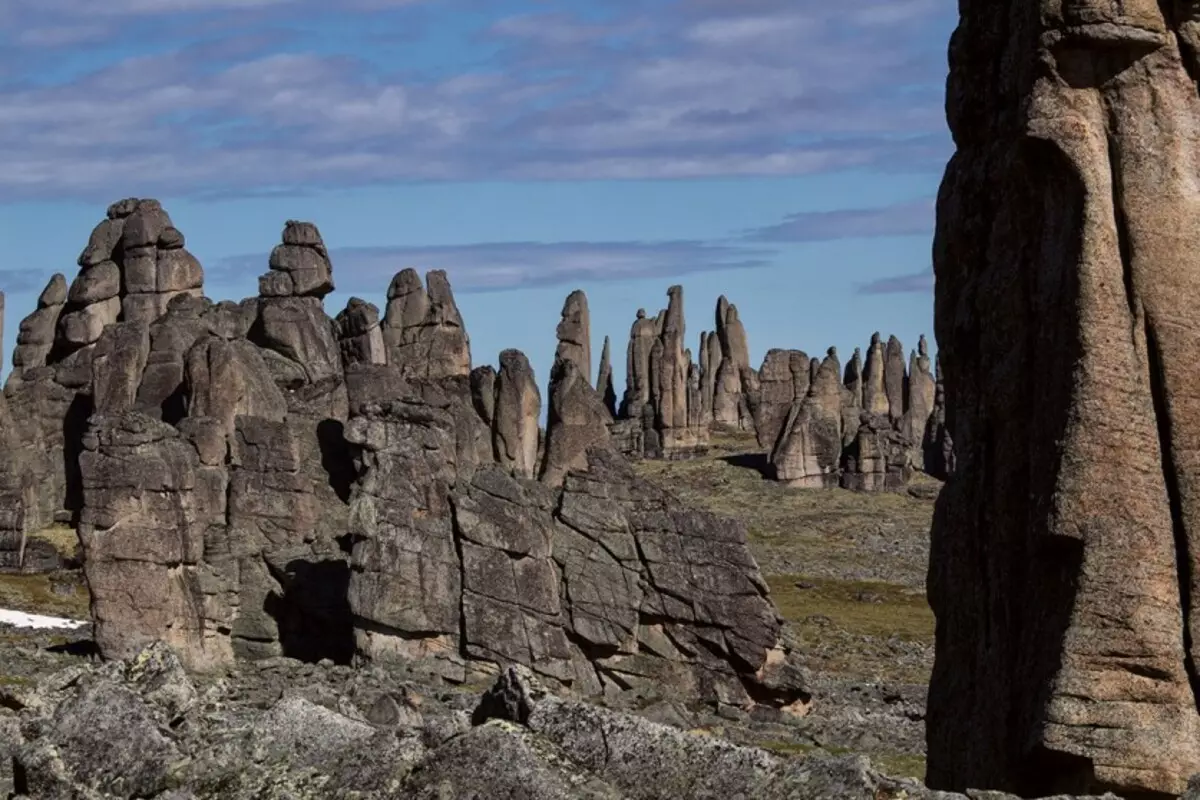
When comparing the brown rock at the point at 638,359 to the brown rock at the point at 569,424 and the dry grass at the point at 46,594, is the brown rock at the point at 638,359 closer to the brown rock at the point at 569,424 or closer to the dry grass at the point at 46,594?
the brown rock at the point at 569,424

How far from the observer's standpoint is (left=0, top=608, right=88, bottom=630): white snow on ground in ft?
188

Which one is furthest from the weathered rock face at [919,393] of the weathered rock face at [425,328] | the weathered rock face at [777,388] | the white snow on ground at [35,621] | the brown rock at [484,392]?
the white snow on ground at [35,621]

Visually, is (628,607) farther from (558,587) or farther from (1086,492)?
(1086,492)

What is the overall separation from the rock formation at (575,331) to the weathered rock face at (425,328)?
96.5 ft

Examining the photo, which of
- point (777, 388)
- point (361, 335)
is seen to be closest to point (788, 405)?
point (777, 388)

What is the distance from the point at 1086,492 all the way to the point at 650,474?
330 feet

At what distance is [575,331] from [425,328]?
32.5m

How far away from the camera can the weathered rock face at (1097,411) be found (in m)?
11.9

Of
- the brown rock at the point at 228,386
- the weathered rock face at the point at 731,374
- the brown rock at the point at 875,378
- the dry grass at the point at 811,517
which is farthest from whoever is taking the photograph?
the brown rock at the point at 875,378

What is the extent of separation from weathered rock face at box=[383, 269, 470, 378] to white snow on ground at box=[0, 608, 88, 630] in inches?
1285

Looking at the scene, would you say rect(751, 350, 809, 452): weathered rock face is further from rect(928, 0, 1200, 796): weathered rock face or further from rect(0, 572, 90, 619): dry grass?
rect(928, 0, 1200, 796): weathered rock face

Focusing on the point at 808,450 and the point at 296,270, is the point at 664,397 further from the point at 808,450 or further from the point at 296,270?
the point at 296,270

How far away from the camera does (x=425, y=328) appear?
93250 millimetres

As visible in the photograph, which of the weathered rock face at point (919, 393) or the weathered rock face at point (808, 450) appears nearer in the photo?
the weathered rock face at point (808, 450)
